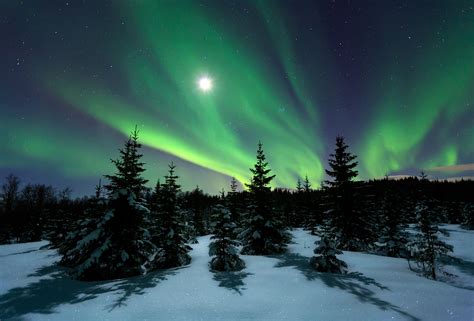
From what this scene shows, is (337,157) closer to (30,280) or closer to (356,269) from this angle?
(356,269)

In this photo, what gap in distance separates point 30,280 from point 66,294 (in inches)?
204

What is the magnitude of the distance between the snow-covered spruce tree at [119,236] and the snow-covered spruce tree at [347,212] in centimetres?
1573

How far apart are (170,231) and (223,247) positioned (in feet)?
14.1

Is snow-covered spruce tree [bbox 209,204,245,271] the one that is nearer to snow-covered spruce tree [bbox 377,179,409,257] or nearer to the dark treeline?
the dark treeline

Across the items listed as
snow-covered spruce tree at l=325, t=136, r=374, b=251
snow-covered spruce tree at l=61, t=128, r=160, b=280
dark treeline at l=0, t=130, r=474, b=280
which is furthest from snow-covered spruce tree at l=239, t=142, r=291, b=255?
snow-covered spruce tree at l=61, t=128, r=160, b=280

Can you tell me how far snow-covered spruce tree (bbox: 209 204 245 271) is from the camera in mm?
14461

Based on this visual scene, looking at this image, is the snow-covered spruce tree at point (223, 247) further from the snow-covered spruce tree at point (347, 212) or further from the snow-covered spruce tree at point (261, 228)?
the snow-covered spruce tree at point (347, 212)

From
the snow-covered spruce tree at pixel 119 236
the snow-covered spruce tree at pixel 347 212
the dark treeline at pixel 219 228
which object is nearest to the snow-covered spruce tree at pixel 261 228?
the dark treeline at pixel 219 228

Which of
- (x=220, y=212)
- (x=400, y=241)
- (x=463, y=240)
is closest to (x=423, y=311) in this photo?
(x=220, y=212)

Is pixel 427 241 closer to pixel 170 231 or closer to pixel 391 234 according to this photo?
pixel 391 234

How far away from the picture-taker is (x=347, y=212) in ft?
73.8

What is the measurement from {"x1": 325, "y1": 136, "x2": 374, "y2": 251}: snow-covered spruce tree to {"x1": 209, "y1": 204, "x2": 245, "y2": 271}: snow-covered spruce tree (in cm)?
1003

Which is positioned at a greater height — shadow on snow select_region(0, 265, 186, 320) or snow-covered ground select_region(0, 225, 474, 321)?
snow-covered ground select_region(0, 225, 474, 321)

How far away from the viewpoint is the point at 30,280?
43.2ft
